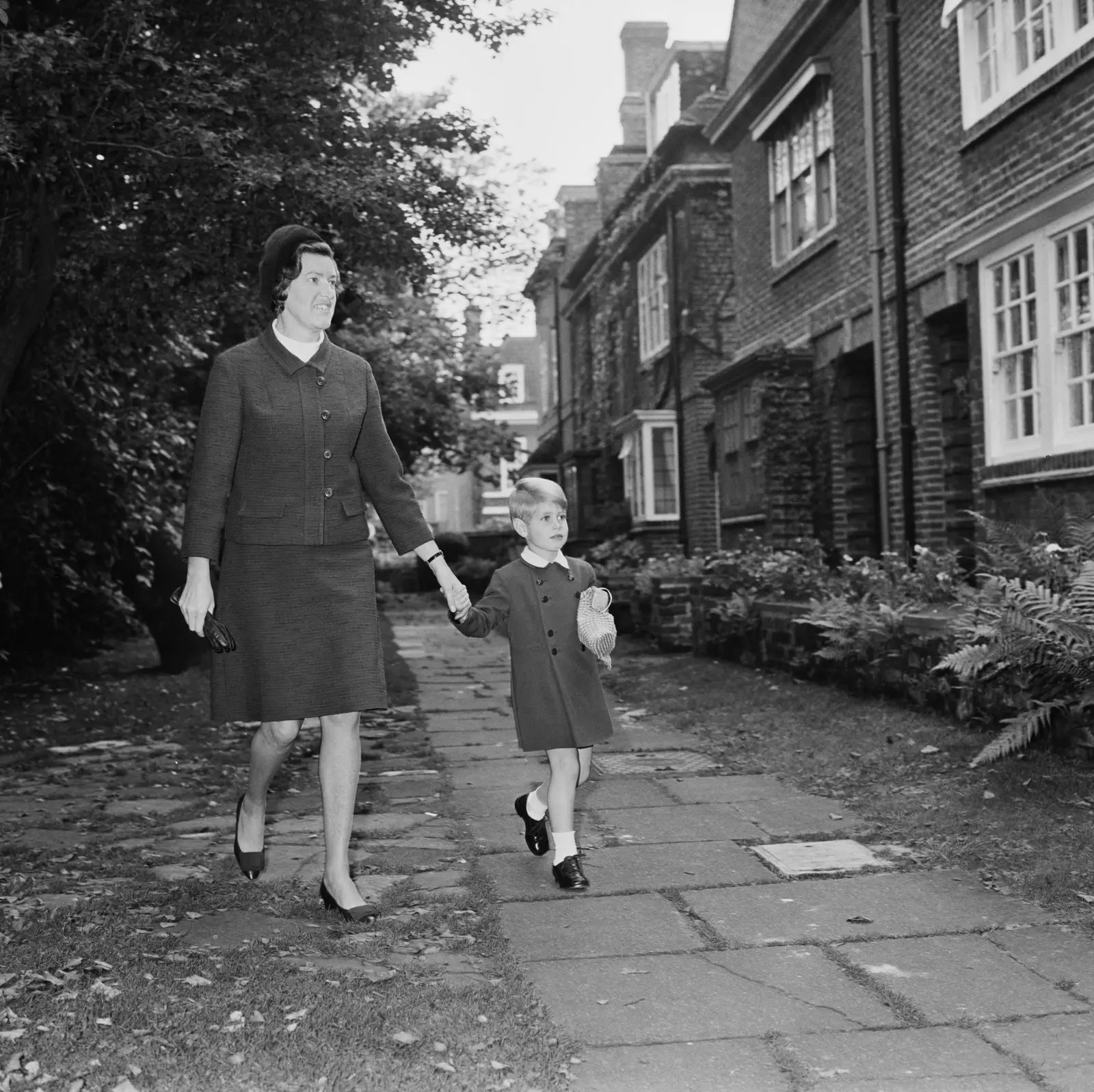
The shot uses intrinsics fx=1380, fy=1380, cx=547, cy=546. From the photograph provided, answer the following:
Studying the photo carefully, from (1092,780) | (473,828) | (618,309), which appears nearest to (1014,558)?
(1092,780)

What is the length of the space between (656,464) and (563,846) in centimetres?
1738

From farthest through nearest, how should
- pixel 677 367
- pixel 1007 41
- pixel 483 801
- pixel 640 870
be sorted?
pixel 677 367
pixel 1007 41
pixel 483 801
pixel 640 870

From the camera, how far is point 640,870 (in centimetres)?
488

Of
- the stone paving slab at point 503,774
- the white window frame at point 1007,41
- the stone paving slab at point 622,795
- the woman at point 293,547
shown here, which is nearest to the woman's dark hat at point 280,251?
the woman at point 293,547

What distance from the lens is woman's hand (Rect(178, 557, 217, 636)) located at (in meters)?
4.09

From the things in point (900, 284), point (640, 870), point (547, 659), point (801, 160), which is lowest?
point (640, 870)

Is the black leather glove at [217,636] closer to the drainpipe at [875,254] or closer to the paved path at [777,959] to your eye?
the paved path at [777,959]

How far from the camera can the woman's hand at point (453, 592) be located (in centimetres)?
436

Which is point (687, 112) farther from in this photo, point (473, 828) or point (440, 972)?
point (440, 972)

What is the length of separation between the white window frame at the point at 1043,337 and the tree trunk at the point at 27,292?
6.80m

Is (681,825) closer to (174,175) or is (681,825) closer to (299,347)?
(299,347)

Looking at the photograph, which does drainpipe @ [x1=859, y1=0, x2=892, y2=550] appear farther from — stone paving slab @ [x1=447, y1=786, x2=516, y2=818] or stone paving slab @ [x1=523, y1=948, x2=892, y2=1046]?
stone paving slab @ [x1=523, y1=948, x2=892, y2=1046]

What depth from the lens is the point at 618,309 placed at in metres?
24.8

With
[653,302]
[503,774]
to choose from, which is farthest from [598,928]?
[653,302]
